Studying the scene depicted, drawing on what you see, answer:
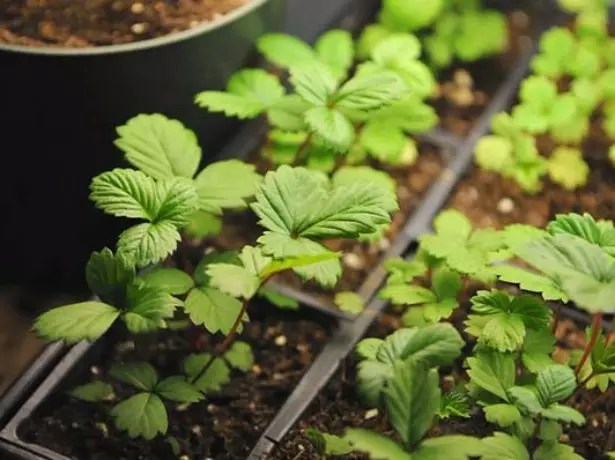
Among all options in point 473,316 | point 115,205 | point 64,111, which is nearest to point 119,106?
point 64,111

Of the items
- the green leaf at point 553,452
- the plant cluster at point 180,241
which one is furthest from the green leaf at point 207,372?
the green leaf at point 553,452

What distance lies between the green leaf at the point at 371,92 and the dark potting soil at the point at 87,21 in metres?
0.25

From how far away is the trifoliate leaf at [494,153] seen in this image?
4.85 ft

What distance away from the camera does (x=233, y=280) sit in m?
0.97

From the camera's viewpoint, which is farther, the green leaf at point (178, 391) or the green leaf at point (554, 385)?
the green leaf at point (178, 391)

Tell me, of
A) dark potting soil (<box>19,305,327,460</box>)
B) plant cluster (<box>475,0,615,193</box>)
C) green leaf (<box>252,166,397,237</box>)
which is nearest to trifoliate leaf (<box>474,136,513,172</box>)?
plant cluster (<box>475,0,615,193</box>)

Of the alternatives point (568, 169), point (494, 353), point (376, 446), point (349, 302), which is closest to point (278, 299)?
point (349, 302)

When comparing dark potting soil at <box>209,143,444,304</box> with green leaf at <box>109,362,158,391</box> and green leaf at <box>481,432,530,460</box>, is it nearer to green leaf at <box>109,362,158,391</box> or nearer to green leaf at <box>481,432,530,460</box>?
green leaf at <box>109,362,158,391</box>

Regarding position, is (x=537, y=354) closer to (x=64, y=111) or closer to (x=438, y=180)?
(x=438, y=180)

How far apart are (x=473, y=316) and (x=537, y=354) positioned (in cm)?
8

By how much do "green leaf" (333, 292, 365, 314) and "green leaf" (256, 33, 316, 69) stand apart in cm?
30

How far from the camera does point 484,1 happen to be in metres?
1.81

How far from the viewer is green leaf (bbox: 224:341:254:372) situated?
1.19 m

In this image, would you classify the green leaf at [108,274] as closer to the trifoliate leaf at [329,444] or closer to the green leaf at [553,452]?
the trifoliate leaf at [329,444]
